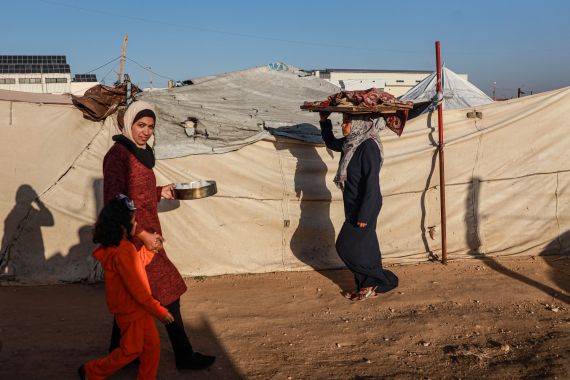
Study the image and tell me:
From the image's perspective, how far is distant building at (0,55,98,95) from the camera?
27953 mm

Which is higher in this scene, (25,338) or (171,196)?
(171,196)

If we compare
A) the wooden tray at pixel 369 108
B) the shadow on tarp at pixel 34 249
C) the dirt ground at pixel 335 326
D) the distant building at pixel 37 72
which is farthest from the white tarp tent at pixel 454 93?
the distant building at pixel 37 72

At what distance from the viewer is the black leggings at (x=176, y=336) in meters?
3.30

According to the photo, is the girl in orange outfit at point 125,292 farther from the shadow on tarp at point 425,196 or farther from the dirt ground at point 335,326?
the shadow on tarp at point 425,196

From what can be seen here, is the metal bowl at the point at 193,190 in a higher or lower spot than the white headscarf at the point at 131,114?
lower

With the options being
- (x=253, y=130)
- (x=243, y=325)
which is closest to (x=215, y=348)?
(x=243, y=325)

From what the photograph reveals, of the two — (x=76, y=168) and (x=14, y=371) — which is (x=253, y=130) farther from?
(x=14, y=371)

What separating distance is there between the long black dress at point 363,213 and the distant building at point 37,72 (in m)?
26.3

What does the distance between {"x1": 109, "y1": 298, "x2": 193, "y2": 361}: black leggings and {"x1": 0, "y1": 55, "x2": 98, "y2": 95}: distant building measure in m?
27.0

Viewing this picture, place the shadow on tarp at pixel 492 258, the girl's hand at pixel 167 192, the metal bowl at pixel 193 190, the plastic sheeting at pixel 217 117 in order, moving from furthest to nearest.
A: the shadow on tarp at pixel 492 258
the plastic sheeting at pixel 217 117
the metal bowl at pixel 193 190
the girl's hand at pixel 167 192

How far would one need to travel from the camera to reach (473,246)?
229 inches

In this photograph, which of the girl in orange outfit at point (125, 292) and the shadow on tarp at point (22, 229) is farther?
the shadow on tarp at point (22, 229)

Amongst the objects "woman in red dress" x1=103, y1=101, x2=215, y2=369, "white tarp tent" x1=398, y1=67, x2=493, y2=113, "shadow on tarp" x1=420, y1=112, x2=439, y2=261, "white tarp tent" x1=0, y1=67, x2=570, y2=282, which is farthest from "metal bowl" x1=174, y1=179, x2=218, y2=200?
"white tarp tent" x1=398, y1=67, x2=493, y2=113

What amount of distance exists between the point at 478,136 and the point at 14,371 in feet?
15.2
